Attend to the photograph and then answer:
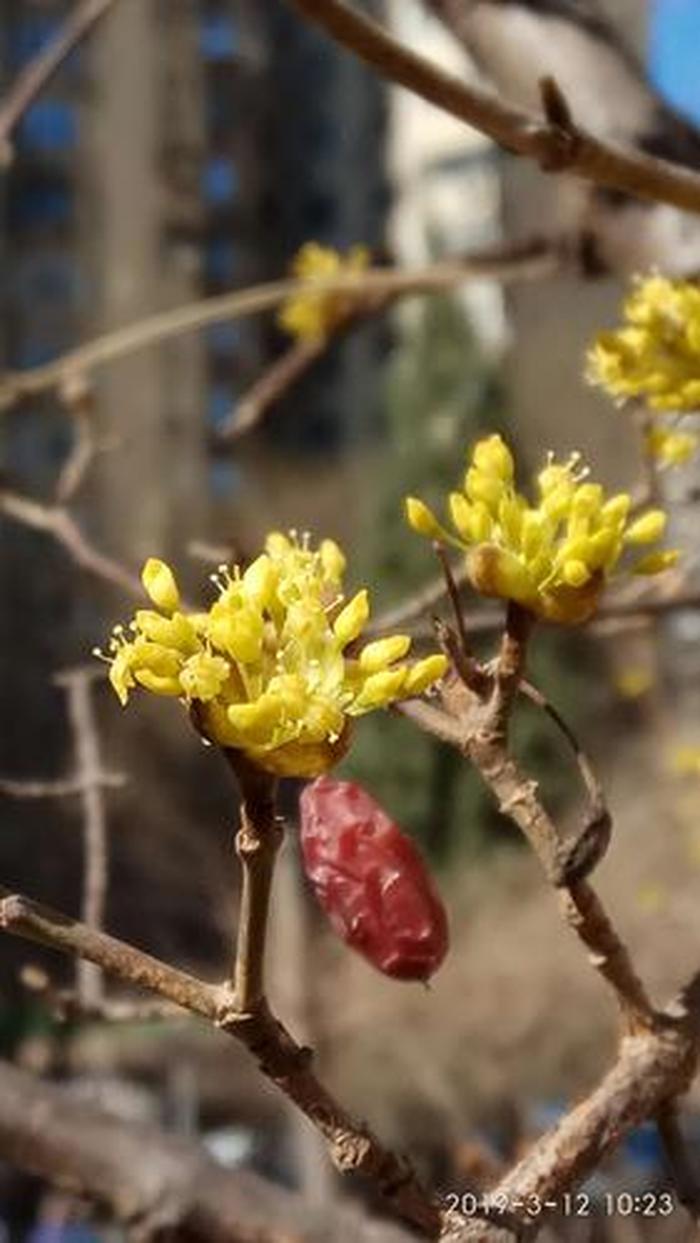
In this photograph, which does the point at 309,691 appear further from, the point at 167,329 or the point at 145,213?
the point at 145,213

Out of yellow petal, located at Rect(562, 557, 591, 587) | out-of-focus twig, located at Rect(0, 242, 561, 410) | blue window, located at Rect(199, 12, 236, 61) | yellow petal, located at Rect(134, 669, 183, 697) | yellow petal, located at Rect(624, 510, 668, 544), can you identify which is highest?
blue window, located at Rect(199, 12, 236, 61)

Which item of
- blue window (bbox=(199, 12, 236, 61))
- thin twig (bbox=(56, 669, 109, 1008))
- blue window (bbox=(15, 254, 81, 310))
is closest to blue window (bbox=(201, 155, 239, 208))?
blue window (bbox=(199, 12, 236, 61))

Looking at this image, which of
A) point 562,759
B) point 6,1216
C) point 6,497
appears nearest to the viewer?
point 6,497

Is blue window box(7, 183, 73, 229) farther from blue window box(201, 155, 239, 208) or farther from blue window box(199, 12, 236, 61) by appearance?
blue window box(199, 12, 236, 61)

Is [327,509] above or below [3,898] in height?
above

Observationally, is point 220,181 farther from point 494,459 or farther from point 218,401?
point 494,459

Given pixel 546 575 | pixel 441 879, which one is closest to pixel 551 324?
pixel 441 879

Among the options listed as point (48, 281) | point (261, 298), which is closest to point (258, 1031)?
point (261, 298)
